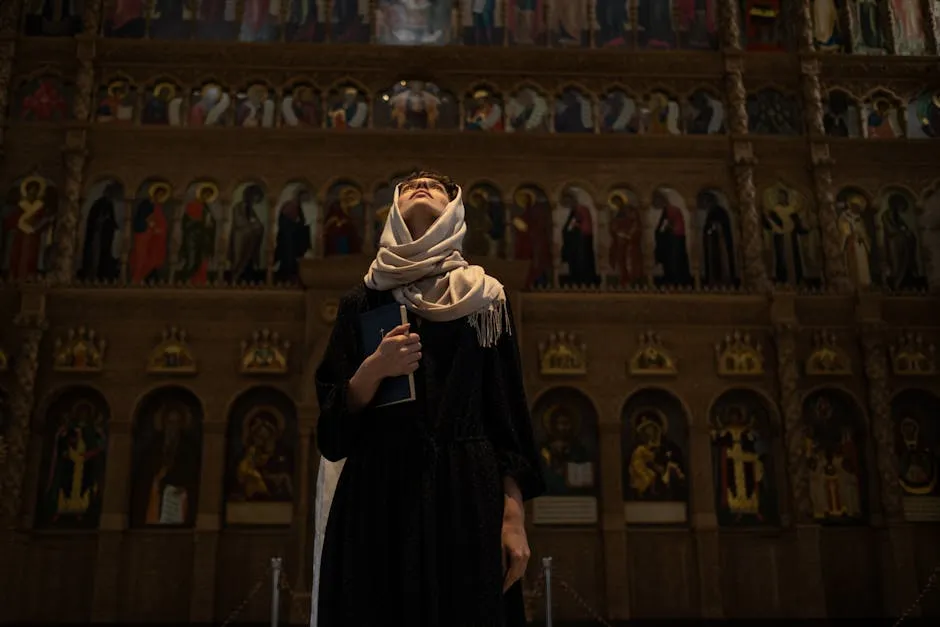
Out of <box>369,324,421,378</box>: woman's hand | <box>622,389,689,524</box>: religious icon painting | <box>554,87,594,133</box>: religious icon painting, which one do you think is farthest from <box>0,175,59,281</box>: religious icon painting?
<box>369,324,421,378</box>: woman's hand

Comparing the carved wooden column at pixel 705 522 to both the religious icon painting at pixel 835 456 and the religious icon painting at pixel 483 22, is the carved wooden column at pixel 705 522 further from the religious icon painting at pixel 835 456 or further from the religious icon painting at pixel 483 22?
the religious icon painting at pixel 483 22

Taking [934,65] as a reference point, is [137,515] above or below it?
below

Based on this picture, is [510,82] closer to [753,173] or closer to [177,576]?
[753,173]

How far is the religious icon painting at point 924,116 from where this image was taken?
16375 millimetres

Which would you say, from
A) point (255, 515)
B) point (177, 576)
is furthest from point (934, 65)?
point (177, 576)

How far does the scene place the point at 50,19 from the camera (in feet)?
53.0

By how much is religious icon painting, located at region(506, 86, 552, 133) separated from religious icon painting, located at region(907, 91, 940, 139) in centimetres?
685

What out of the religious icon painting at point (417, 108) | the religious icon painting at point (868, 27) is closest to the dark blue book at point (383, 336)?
the religious icon painting at point (417, 108)

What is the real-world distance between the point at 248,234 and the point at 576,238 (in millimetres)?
5694

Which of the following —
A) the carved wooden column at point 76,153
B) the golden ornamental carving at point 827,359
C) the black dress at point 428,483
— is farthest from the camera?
the carved wooden column at point 76,153

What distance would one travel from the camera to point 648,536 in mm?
13555

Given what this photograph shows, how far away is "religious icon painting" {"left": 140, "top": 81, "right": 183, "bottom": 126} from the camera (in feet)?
51.0

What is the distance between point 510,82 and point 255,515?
879 centimetres

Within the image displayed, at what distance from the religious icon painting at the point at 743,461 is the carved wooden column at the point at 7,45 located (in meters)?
13.1
